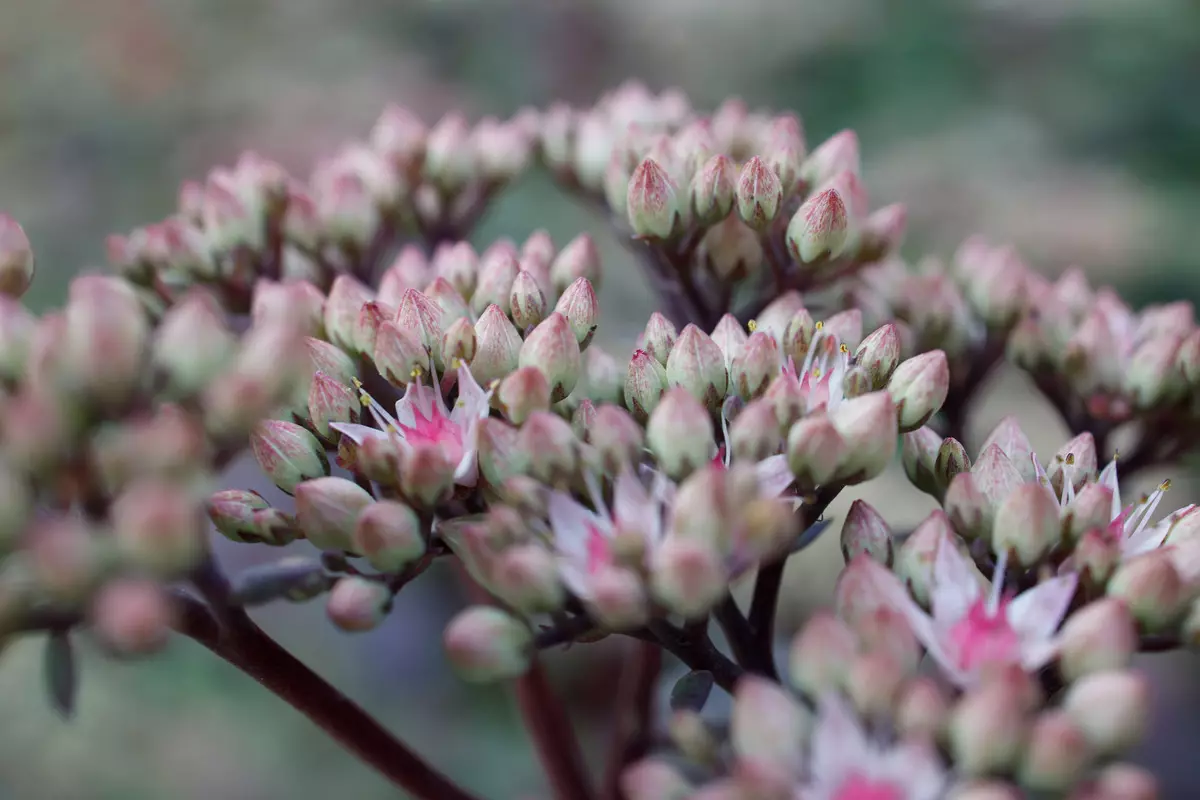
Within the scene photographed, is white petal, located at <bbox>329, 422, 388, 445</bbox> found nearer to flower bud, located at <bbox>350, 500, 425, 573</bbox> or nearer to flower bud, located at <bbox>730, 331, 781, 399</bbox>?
flower bud, located at <bbox>350, 500, 425, 573</bbox>

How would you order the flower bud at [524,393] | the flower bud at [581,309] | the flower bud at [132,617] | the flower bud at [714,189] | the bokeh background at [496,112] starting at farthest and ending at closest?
the bokeh background at [496,112] < the flower bud at [714,189] < the flower bud at [581,309] < the flower bud at [524,393] < the flower bud at [132,617]

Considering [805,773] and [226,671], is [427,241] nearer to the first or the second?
[805,773]

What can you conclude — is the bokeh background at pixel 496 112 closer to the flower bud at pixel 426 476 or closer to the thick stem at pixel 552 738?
the thick stem at pixel 552 738

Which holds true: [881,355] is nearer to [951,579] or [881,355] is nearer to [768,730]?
[951,579]

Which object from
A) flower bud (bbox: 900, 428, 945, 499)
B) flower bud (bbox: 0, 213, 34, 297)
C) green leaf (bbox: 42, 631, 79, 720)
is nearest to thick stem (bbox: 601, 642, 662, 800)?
flower bud (bbox: 900, 428, 945, 499)

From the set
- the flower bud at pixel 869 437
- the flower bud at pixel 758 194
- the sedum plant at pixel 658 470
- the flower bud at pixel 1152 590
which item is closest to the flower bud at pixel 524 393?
the sedum plant at pixel 658 470

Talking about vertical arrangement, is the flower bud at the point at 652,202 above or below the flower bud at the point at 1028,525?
above

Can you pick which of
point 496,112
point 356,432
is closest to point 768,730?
point 356,432
